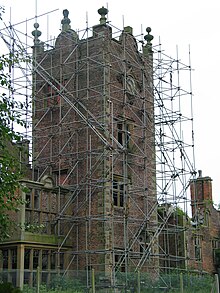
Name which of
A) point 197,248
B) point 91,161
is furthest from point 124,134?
point 197,248

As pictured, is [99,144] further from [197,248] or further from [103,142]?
[197,248]

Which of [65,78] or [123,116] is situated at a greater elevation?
[65,78]

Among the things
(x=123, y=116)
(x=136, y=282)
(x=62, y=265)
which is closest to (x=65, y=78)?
(x=123, y=116)

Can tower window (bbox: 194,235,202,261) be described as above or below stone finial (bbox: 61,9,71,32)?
below

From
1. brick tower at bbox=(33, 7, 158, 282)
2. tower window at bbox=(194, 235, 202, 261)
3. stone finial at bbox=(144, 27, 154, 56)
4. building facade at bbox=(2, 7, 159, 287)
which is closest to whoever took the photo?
building facade at bbox=(2, 7, 159, 287)

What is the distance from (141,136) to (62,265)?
8.08 m

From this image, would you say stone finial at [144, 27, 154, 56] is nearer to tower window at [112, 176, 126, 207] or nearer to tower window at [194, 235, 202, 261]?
tower window at [112, 176, 126, 207]

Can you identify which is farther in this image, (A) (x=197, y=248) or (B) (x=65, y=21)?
(A) (x=197, y=248)

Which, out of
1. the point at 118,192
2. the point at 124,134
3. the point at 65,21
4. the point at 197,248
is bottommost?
the point at 197,248

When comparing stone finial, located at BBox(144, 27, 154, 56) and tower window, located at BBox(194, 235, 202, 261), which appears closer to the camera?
stone finial, located at BBox(144, 27, 154, 56)

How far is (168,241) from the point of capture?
1364 inches

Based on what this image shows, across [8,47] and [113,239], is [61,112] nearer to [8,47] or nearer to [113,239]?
[8,47]

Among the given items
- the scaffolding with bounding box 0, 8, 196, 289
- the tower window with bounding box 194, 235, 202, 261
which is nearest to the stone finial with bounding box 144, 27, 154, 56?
the scaffolding with bounding box 0, 8, 196, 289

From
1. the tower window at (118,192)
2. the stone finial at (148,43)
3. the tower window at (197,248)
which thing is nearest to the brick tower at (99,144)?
the tower window at (118,192)
